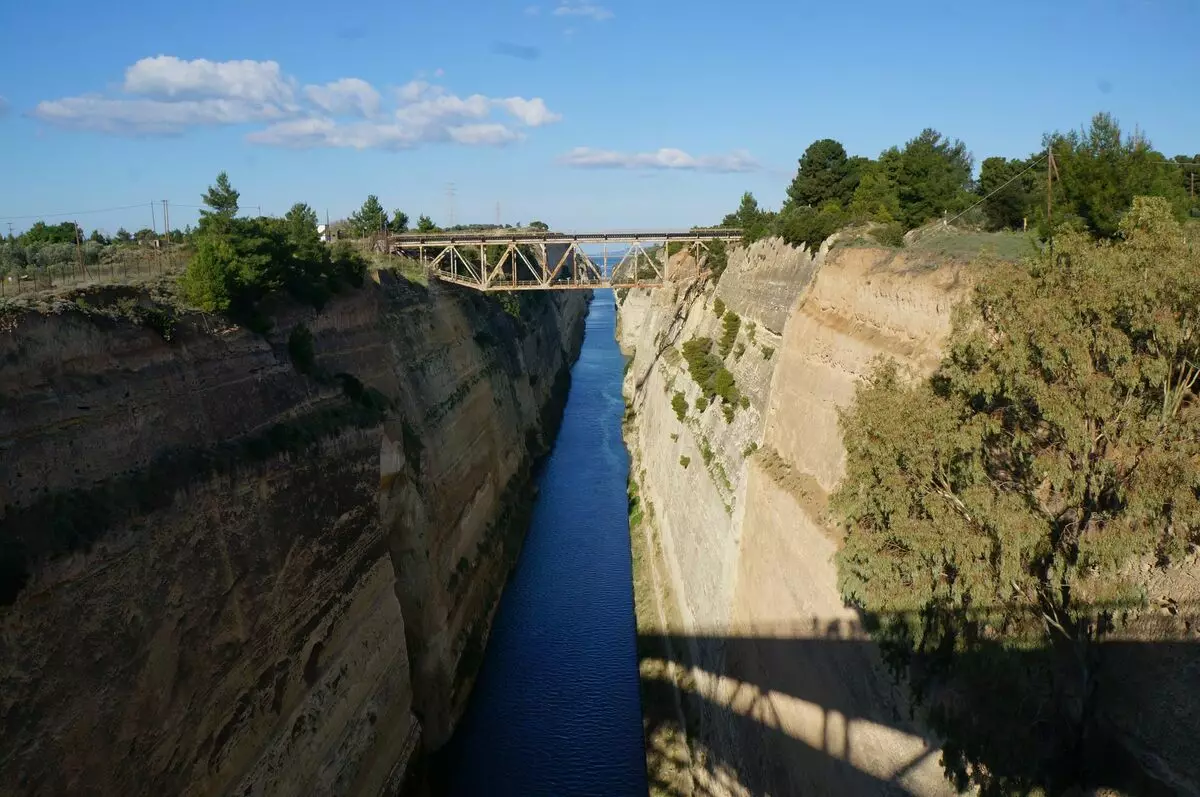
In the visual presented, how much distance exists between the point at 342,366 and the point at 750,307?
43.2ft

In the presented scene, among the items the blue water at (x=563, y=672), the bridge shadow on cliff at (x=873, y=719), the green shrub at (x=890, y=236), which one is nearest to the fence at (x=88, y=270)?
the blue water at (x=563, y=672)

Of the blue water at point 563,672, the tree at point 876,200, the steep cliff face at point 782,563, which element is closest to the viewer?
the steep cliff face at point 782,563

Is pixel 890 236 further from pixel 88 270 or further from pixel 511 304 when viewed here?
pixel 511 304

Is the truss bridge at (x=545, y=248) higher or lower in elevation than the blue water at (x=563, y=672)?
higher

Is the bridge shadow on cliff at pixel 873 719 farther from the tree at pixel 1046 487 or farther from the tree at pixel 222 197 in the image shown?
the tree at pixel 222 197

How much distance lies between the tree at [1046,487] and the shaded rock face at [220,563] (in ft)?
30.5

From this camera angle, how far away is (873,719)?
37.4ft

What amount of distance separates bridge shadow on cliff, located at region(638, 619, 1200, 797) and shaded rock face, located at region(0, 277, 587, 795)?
5.92m

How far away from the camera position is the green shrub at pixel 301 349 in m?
17.0

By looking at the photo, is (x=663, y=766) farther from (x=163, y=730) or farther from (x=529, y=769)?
(x=163, y=730)

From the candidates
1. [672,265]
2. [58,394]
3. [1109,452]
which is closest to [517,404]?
[672,265]

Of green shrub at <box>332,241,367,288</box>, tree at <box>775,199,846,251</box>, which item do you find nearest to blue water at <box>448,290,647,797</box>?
green shrub at <box>332,241,367,288</box>

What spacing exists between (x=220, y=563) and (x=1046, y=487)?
11.2 meters

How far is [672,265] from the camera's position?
42.8m
